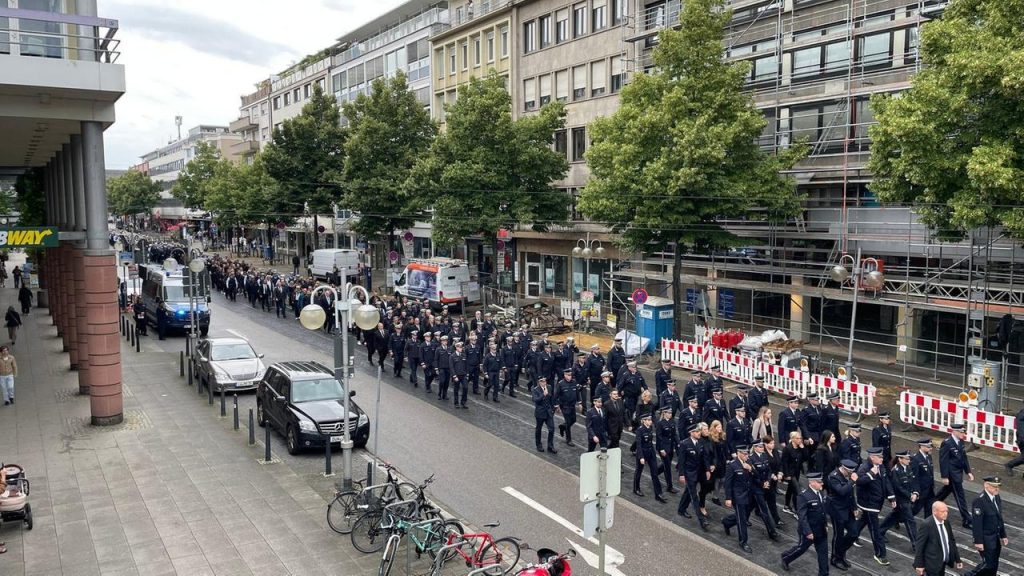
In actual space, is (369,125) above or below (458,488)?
above

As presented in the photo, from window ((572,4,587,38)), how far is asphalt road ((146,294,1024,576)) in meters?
21.7

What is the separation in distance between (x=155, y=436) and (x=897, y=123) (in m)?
16.8

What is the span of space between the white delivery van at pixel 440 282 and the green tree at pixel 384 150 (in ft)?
16.6

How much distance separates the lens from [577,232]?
37.4 metres

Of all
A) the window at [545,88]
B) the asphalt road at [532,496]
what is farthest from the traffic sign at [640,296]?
the window at [545,88]

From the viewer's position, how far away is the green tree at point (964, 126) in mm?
15664

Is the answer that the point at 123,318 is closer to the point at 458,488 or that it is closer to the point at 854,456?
the point at 458,488

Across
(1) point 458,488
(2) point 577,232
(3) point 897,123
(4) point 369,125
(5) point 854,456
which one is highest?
(4) point 369,125

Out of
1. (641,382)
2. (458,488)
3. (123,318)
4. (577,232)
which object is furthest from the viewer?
(577,232)

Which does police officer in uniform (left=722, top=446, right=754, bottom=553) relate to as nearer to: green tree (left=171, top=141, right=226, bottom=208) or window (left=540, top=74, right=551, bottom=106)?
window (left=540, top=74, right=551, bottom=106)

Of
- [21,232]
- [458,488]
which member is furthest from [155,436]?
[458,488]

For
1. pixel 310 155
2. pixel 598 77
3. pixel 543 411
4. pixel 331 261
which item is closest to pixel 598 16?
pixel 598 77

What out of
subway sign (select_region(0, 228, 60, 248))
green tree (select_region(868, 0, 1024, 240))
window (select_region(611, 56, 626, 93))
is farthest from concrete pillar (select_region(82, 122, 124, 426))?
window (select_region(611, 56, 626, 93))

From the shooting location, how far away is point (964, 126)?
16906 millimetres
